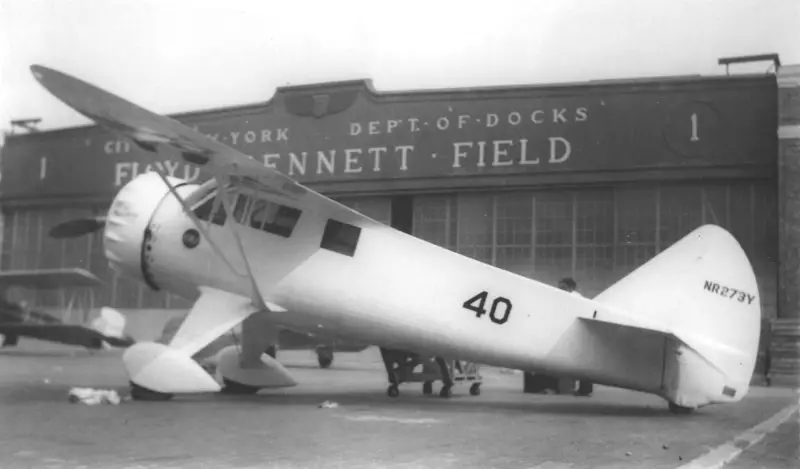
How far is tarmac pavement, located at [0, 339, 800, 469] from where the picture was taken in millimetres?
3826

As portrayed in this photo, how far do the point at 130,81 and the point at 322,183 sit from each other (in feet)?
7.45

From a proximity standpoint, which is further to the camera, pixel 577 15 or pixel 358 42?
pixel 358 42

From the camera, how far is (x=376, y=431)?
15.7ft

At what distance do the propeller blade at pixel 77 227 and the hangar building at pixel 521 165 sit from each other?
902 millimetres

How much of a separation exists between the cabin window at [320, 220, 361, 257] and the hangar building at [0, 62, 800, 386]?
1.59m

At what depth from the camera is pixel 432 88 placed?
23.3ft

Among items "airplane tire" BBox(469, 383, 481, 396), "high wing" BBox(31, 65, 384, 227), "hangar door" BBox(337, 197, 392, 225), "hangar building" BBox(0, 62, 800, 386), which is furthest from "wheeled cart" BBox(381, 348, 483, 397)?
"high wing" BBox(31, 65, 384, 227)

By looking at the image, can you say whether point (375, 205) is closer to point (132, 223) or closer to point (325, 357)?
point (132, 223)

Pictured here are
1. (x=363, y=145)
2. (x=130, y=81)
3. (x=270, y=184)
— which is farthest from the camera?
(x=363, y=145)

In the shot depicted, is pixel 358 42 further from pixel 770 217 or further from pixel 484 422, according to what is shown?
pixel 770 217

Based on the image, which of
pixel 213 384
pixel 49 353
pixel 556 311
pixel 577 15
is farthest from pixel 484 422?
pixel 49 353

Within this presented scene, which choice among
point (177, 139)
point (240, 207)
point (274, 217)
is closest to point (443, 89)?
point (274, 217)

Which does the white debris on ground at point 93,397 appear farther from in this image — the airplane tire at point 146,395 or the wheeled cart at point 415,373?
the wheeled cart at point 415,373

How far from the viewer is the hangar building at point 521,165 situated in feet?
22.8
